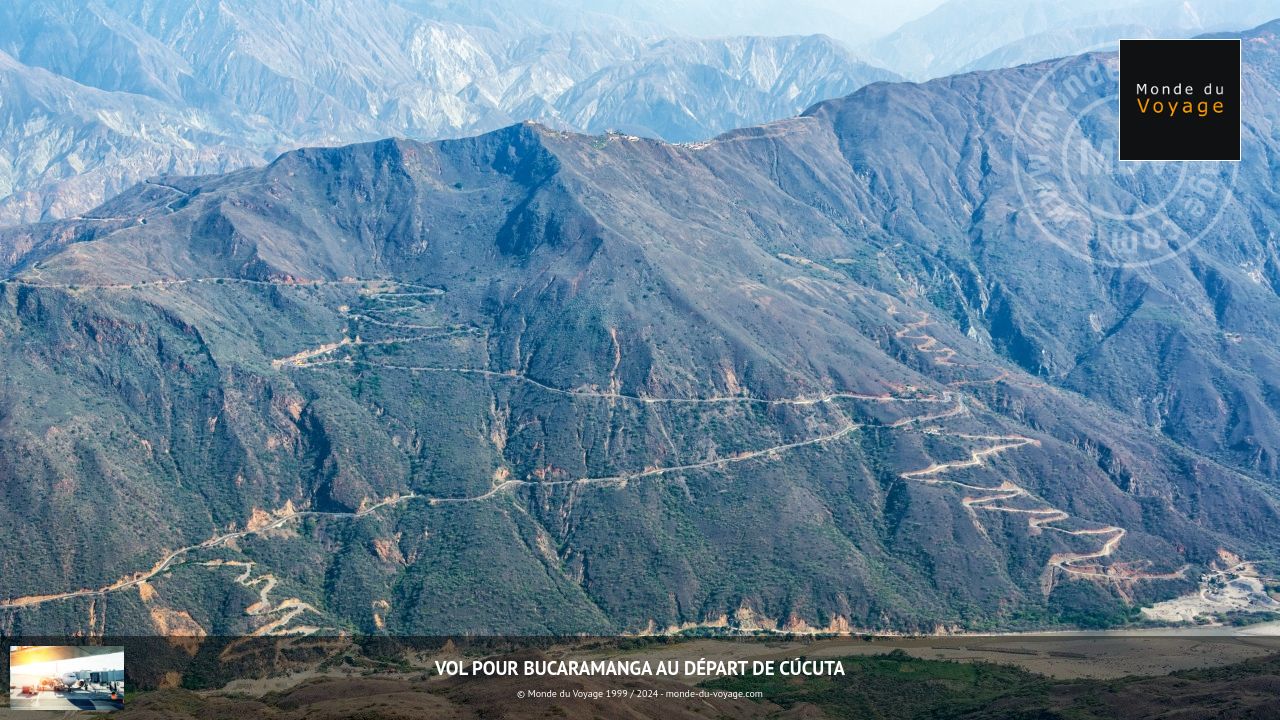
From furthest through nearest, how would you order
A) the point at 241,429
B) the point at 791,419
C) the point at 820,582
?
the point at 791,419
the point at 241,429
the point at 820,582

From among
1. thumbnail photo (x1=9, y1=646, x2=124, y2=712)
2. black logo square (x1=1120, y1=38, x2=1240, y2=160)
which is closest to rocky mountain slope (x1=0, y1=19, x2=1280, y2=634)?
black logo square (x1=1120, y1=38, x2=1240, y2=160)

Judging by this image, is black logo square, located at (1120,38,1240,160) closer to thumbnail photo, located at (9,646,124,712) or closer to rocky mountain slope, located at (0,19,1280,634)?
rocky mountain slope, located at (0,19,1280,634)

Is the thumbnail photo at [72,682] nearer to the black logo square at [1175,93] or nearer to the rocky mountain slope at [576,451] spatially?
the rocky mountain slope at [576,451]

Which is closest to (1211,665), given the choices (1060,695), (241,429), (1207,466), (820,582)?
(1060,695)

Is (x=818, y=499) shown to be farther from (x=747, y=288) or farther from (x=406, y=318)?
(x=406, y=318)

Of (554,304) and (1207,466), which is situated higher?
(554,304)

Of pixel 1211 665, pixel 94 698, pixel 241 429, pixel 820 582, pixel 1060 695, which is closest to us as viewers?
pixel 94 698

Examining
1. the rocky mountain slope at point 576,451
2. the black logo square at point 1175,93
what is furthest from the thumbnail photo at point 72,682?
the black logo square at point 1175,93
